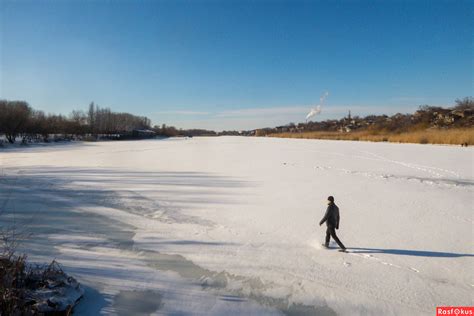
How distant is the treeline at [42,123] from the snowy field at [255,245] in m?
36.7

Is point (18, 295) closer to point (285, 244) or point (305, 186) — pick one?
point (285, 244)

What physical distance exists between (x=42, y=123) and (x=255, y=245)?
52049 mm

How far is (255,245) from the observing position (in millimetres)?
4625

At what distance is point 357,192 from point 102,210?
257 inches

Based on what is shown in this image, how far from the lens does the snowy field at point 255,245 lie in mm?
3244

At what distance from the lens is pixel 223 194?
25.9 ft

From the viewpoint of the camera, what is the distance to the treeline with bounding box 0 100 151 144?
123 feet

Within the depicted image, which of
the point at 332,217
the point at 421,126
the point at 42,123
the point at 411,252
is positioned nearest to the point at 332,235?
the point at 332,217

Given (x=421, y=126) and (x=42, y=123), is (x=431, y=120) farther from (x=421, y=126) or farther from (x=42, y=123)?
(x=42, y=123)

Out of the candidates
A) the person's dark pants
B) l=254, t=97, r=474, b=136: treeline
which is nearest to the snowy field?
the person's dark pants

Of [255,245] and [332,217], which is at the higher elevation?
[332,217]

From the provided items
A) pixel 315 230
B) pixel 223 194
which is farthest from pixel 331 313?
pixel 223 194

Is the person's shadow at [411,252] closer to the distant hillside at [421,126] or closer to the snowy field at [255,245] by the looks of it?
the snowy field at [255,245]

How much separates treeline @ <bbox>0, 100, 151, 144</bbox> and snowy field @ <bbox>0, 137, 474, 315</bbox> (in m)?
36.7
